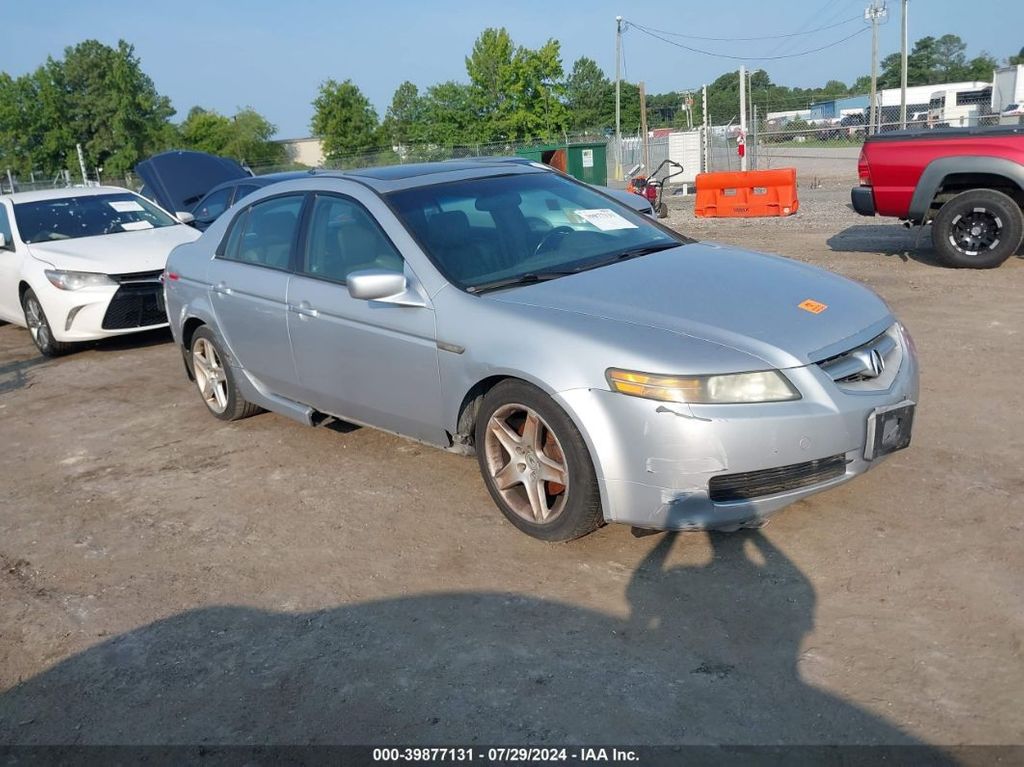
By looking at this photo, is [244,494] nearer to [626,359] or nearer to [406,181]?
[406,181]

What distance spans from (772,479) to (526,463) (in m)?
1.03

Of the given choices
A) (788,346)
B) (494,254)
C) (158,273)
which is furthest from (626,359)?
(158,273)

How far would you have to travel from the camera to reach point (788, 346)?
11.9 ft

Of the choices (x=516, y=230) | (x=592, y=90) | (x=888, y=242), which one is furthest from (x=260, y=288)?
(x=592, y=90)

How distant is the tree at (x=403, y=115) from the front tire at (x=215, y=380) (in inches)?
2464

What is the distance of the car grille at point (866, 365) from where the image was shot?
3.67m

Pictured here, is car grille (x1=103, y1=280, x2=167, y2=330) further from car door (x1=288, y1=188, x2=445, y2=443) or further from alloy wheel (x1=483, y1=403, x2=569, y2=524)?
alloy wheel (x1=483, y1=403, x2=569, y2=524)

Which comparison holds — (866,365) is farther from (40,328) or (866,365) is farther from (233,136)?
(233,136)

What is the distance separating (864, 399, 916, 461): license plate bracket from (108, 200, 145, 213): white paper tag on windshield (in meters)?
8.60

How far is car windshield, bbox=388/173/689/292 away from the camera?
4445 millimetres

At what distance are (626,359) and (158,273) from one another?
6.57 meters

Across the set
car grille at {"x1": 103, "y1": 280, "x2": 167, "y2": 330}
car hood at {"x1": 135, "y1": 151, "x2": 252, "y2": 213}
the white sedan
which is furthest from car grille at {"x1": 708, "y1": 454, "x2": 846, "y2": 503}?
car hood at {"x1": 135, "y1": 151, "x2": 252, "y2": 213}

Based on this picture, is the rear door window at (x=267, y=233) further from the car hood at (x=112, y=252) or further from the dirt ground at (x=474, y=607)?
the car hood at (x=112, y=252)

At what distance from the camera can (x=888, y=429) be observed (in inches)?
147
